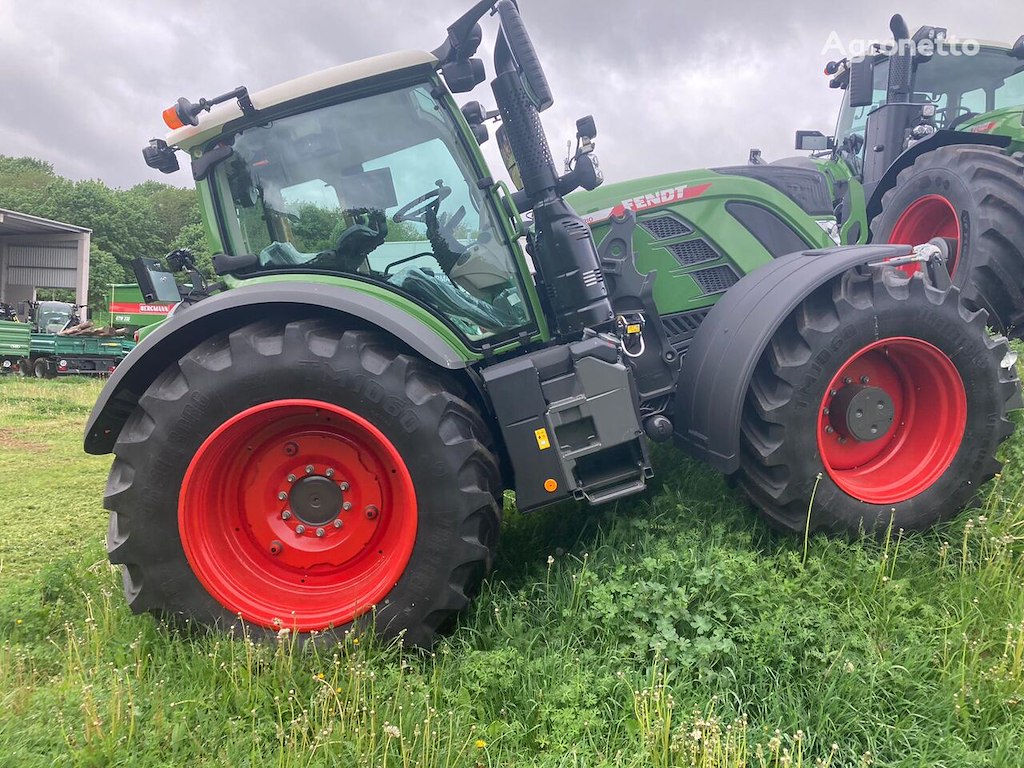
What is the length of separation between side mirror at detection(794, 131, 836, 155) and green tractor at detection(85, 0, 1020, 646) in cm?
589

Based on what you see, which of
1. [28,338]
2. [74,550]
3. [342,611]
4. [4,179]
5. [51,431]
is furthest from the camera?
[4,179]

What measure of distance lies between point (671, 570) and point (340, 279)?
187 cm

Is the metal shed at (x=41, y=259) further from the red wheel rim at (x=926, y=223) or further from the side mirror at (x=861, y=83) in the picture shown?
the red wheel rim at (x=926, y=223)

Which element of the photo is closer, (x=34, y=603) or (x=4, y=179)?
(x=34, y=603)

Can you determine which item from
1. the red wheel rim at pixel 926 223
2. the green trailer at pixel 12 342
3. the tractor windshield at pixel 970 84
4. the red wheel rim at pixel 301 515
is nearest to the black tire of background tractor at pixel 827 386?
the red wheel rim at pixel 301 515

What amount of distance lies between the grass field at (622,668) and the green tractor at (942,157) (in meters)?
1.97

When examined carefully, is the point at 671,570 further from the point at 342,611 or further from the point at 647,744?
the point at 342,611

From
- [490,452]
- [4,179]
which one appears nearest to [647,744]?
[490,452]

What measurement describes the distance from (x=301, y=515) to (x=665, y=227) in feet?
8.18

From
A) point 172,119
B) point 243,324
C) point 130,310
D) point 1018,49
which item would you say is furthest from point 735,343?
point 130,310

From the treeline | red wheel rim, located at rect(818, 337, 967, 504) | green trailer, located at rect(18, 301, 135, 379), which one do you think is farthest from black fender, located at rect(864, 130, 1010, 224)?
the treeline

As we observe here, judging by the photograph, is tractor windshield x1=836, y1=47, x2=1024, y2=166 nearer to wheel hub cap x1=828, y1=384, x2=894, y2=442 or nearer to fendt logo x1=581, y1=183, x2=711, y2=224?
fendt logo x1=581, y1=183, x2=711, y2=224

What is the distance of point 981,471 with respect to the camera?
2.97 m

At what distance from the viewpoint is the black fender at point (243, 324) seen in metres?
2.55
